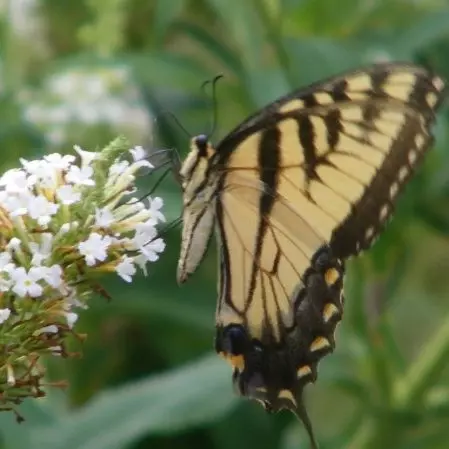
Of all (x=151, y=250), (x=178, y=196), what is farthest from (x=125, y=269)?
(x=178, y=196)

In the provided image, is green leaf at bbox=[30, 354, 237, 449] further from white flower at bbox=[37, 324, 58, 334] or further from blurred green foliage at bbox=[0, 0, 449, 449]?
white flower at bbox=[37, 324, 58, 334]

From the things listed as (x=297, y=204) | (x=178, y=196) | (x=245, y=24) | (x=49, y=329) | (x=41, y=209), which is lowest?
(x=49, y=329)

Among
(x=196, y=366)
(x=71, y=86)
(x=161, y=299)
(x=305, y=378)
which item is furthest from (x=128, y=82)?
(x=305, y=378)

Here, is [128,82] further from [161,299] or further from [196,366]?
[196,366]

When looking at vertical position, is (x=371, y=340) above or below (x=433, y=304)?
below

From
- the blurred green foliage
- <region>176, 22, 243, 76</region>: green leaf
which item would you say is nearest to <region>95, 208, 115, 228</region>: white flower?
the blurred green foliage

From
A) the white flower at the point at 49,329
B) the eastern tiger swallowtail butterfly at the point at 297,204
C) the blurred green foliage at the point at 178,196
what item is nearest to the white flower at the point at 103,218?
the white flower at the point at 49,329

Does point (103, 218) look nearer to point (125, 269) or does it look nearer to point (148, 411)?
point (125, 269)

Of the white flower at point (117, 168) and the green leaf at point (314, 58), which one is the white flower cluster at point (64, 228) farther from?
the green leaf at point (314, 58)
